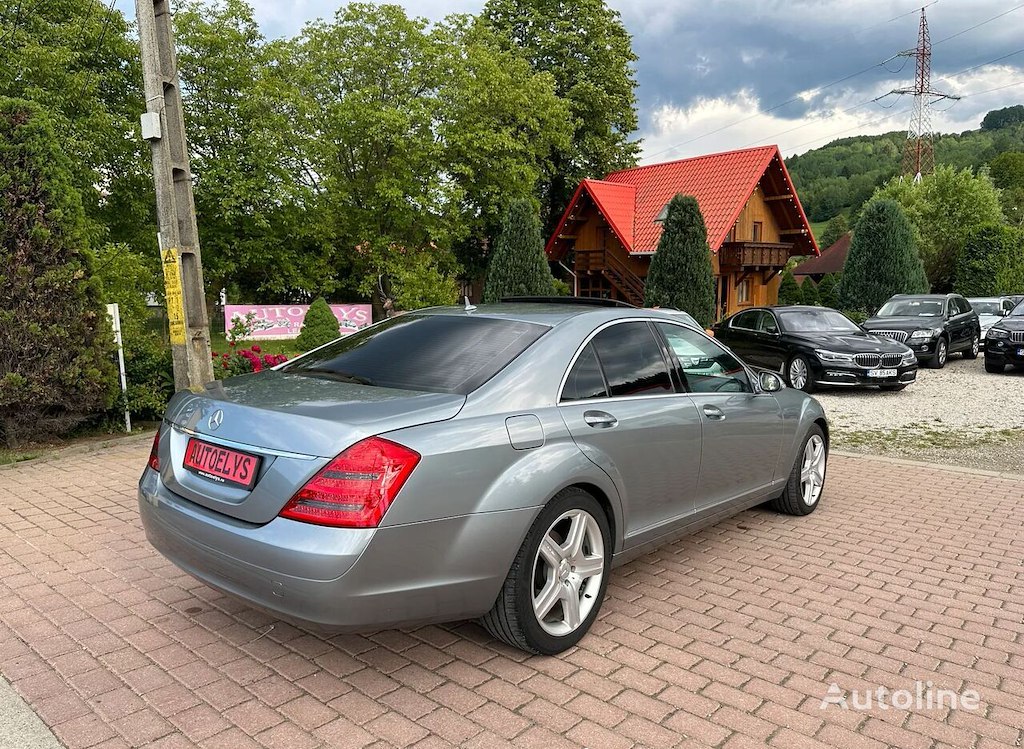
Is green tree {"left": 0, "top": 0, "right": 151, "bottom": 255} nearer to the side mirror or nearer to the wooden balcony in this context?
the side mirror

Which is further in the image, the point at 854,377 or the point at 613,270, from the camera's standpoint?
the point at 613,270

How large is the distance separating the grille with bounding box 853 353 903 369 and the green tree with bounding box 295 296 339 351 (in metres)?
9.75

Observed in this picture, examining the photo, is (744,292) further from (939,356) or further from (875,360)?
(875,360)

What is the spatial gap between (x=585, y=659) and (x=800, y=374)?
1087 cm

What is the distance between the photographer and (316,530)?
2.65 metres

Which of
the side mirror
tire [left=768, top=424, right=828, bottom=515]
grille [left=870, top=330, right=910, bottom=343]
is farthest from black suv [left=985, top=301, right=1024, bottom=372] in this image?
the side mirror

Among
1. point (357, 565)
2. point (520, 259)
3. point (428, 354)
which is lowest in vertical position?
point (357, 565)

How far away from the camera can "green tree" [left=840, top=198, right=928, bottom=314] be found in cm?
2578

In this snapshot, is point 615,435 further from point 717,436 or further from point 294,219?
point 294,219

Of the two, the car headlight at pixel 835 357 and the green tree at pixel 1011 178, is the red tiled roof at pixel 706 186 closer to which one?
the car headlight at pixel 835 357

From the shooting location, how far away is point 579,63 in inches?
1358

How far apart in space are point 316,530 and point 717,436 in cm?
256

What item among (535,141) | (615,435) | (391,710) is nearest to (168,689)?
(391,710)

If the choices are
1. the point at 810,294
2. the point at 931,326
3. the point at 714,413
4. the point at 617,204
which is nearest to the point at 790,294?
the point at 810,294
